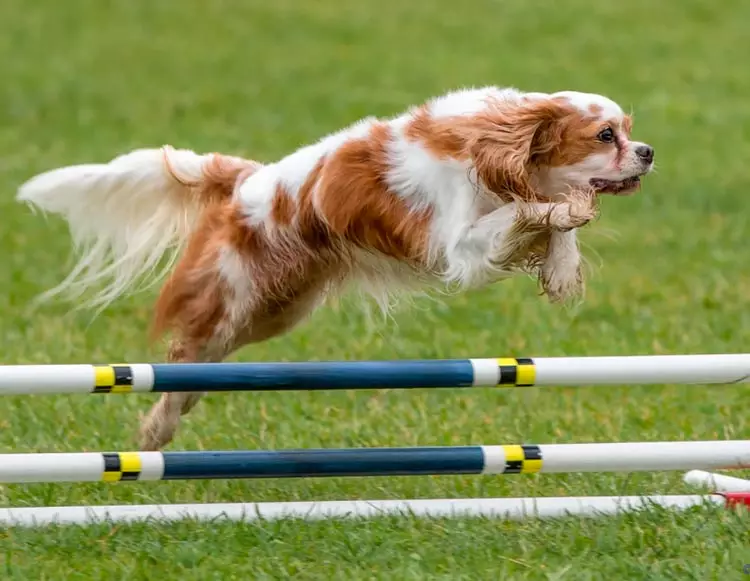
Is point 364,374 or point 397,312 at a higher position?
point 364,374

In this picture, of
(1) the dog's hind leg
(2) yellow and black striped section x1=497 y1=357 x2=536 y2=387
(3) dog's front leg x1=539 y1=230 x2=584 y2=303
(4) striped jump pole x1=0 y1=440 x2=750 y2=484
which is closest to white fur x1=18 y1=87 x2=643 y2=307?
(3) dog's front leg x1=539 y1=230 x2=584 y2=303

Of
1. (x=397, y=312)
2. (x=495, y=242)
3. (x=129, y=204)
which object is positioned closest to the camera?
(x=495, y=242)

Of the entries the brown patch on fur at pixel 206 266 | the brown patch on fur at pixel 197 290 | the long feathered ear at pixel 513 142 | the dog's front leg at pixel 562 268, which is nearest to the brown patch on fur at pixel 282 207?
the brown patch on fur at pixel 206 266

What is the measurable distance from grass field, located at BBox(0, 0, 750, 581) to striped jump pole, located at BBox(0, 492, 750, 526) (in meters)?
0.08

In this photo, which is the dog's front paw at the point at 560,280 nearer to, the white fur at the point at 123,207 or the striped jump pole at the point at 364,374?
the striped jump pole at the point at 364,374

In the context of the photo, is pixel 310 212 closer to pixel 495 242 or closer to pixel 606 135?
pixel 495 242

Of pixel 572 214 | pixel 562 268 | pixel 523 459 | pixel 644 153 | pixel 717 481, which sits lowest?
pixel 717 481

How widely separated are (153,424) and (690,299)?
3.68 metres

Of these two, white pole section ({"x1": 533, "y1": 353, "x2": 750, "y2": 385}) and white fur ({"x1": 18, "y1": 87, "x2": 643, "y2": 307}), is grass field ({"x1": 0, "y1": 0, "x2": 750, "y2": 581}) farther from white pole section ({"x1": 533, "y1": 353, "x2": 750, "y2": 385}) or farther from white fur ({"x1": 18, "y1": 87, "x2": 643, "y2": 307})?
white fur ({"x1": 18, "y1": 87, "x2": 643, "y2": 307})

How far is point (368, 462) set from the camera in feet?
14.5

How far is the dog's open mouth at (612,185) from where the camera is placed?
5004 mm

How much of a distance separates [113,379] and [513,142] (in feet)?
5.10

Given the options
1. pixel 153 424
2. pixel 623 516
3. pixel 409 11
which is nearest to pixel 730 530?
pixel 623 516

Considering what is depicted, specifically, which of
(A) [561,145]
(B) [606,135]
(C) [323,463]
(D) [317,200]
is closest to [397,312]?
(D) [317,200]
